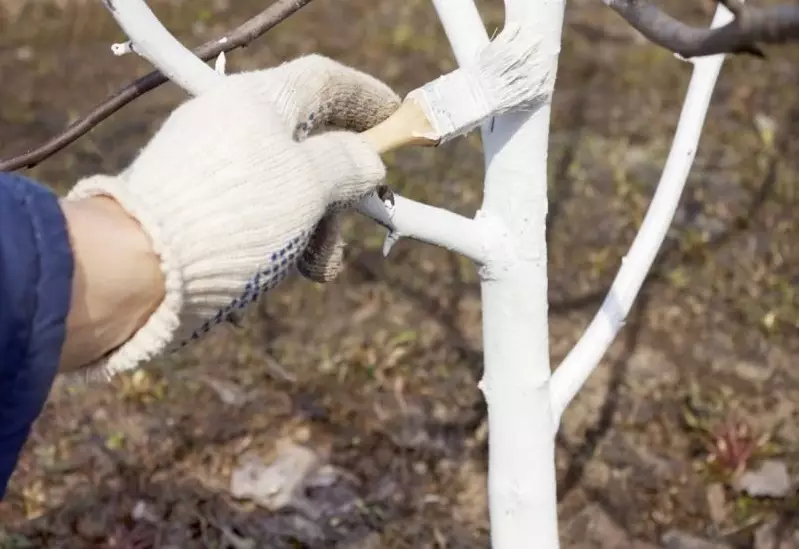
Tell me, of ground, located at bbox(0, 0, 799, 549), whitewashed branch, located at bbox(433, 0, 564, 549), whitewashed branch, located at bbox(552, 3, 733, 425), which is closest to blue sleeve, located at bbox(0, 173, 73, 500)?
whitewashed branch, located at bbox(433, 0, 564, 549)

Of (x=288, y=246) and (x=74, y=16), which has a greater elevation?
(x=288, y=246)

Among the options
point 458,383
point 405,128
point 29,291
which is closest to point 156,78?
point 405,128

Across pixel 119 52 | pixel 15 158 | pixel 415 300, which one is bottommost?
pixel 415 300

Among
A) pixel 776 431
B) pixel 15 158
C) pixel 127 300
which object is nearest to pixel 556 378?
pixel 127 300

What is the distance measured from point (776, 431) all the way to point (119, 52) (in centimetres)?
166

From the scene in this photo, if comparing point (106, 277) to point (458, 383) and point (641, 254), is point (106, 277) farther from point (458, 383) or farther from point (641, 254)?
point (458, 383)

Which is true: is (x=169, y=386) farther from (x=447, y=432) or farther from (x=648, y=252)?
(x=648, y=252)

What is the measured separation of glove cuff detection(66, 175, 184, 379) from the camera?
0.66 metres

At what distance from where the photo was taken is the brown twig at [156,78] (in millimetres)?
956

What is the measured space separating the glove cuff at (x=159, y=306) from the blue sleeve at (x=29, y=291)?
49mm

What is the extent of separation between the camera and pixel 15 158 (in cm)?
104

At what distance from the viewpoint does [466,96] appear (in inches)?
32.4

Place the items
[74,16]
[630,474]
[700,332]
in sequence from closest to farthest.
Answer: [630,474], [700,332], [74,16]

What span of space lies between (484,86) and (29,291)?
1.53 ft
